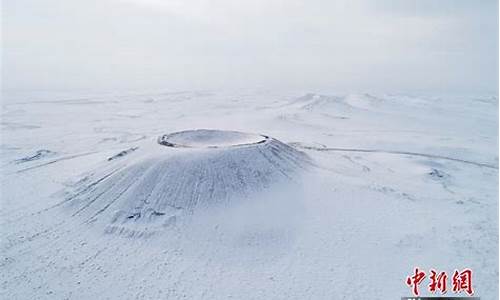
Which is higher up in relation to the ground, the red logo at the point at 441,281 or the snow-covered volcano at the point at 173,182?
the snow-covered volcano at the point at 173,182

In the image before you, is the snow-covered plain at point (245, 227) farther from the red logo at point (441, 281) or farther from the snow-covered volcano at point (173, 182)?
the red logo at point (441, 281)

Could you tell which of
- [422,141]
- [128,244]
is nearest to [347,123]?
[422,141]

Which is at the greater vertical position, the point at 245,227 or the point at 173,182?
the point at 173,182

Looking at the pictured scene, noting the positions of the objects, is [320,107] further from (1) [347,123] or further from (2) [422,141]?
(2) [422,141]

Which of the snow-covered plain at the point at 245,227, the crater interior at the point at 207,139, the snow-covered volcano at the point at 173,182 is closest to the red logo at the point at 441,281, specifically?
the snow-covered plain at the point at 245,227

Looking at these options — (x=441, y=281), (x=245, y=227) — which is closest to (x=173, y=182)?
(x=245, y=227)

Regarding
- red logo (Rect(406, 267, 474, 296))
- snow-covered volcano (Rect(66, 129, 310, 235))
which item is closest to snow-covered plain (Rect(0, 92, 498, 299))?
snow-covered volcano (Rect(66, 129, 310, 235))

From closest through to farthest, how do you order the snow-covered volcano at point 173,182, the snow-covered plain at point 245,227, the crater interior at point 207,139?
the snow-covered plain at point 245,227, the snow-covered volcano at point 173,182, the crater interior at point 207,139

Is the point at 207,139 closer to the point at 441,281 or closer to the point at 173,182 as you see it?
the point at 173,182
